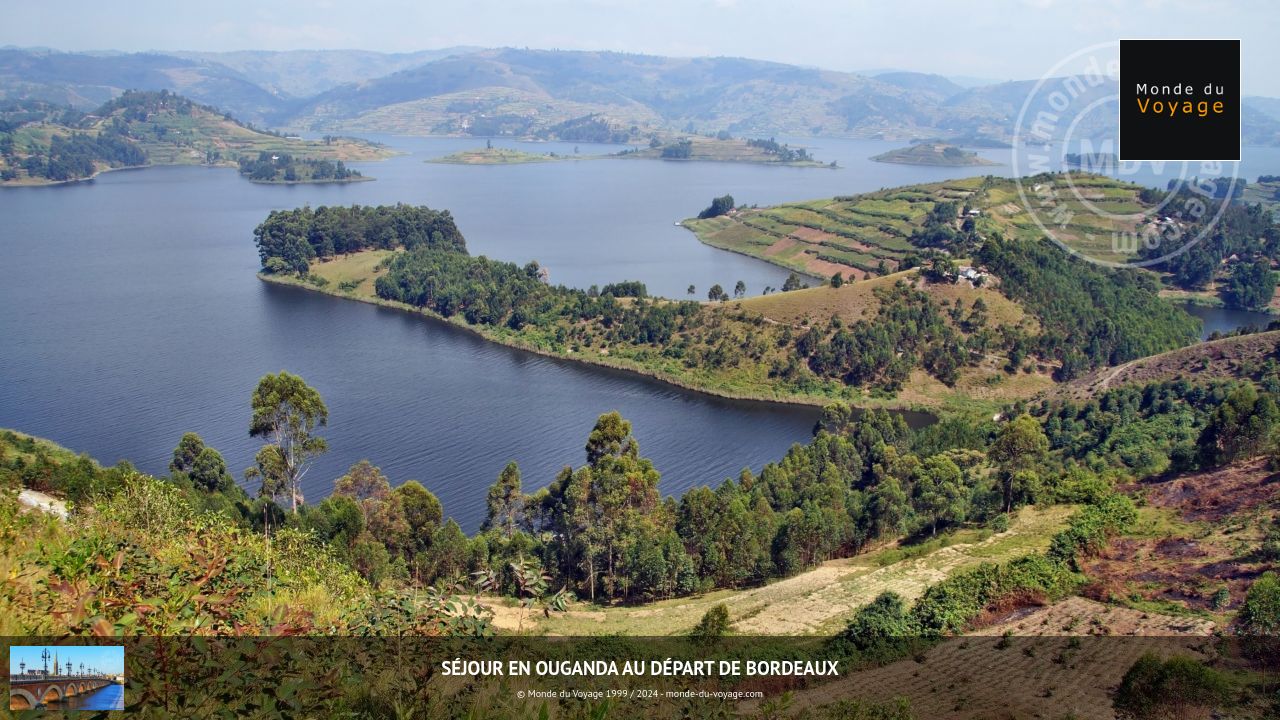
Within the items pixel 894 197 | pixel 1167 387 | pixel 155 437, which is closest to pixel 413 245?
pixel 155 437

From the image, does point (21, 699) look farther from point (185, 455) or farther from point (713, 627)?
point (185, 455)

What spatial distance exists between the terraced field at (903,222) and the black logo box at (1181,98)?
51.5m

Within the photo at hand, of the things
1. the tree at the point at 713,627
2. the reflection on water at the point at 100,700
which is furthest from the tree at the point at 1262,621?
the reflection on water at the point at 100,700

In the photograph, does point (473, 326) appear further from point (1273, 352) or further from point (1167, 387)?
point (1273, 352)

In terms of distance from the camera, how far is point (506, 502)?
3484 cm

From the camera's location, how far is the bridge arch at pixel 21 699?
563cm

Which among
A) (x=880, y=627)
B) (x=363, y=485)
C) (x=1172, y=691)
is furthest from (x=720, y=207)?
(x=1172, y=691)

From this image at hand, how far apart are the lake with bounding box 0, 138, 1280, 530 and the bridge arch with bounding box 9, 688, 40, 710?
31.8 meters

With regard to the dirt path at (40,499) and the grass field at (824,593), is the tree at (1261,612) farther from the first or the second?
the dirt path at (40,499)

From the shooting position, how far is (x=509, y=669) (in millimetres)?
9203

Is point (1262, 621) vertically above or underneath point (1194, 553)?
above

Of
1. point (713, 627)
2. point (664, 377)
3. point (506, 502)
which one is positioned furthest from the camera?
point (664, 377)

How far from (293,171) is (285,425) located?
165 meters

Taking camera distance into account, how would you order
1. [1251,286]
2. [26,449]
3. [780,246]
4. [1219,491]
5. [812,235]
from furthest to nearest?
[780,246]
[812,235]
[1251,286]
[26,449]
[1219,491]
